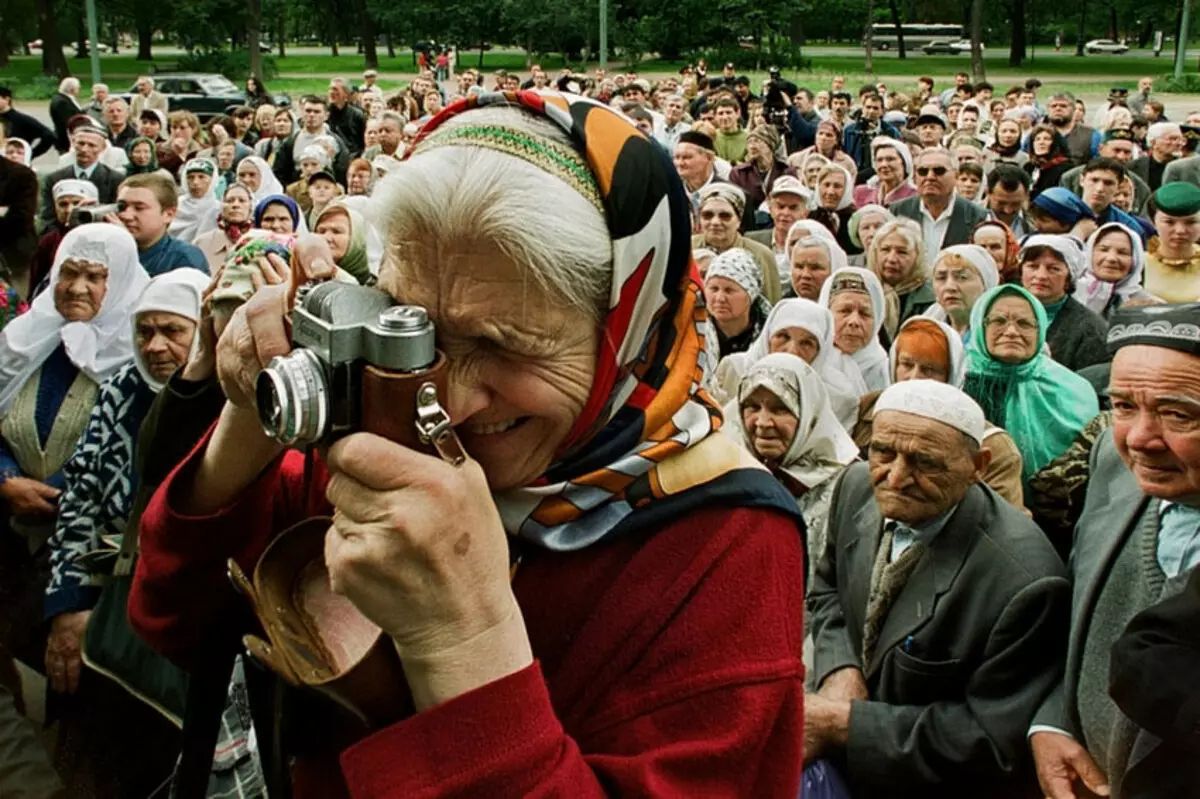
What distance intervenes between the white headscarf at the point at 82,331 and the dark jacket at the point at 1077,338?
429 centimetres

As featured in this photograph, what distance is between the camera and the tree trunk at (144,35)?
1853 inches

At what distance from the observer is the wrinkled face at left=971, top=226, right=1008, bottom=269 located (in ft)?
21.3

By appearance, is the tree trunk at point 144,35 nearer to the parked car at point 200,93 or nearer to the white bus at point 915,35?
the parked car at point 200,93

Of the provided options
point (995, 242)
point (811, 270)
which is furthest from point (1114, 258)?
point (811, 270)

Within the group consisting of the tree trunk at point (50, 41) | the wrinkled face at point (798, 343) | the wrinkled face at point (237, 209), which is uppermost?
the tree trunk at point (50, 41)

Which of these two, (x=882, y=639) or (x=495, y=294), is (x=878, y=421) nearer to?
(x=882, y=639)

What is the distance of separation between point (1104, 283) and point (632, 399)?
6103 millimetres

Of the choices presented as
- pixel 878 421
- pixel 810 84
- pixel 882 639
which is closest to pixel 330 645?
pixel 882 639

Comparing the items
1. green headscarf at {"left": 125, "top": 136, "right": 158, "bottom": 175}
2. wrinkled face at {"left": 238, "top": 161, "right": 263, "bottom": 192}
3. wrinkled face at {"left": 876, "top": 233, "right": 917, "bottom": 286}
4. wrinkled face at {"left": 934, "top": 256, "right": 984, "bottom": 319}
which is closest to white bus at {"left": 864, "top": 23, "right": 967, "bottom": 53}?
green headscarf at {"left": 125, "top": 136, "right": 158, "bottom": 175}

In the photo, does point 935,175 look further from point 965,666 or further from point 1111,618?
point 1111,618

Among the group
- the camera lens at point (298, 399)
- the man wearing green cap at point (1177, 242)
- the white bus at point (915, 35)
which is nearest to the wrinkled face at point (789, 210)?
the man wearing green cap at point (1177, 242)

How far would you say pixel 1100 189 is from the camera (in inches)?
321

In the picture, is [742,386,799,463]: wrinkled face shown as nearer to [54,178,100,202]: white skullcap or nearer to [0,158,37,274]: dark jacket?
[54,178,100,202]: white skullcap

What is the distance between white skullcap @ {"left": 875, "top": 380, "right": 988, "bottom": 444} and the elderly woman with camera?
2000mm
